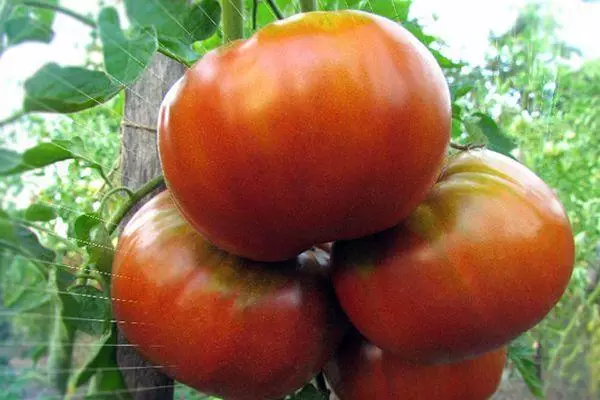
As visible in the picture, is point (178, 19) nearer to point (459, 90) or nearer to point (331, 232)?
point (331, 232)

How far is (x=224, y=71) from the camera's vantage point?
1.12 ft

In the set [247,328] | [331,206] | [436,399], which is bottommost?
[436,399]

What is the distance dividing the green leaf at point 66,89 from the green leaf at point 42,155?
13mm

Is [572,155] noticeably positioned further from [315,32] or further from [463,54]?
[315,32]

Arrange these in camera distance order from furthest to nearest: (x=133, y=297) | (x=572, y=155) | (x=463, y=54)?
(x=572, y=155) < (x=463, y=54) < (x=133, y=297)

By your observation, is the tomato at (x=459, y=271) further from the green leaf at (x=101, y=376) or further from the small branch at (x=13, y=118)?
the small branch at (x=13, y=118)

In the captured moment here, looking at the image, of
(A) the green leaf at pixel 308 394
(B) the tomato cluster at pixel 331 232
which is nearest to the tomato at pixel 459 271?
(B) the tomato cluster at pixel 331 232

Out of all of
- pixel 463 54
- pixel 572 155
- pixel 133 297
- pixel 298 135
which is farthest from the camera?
pixel 572 155

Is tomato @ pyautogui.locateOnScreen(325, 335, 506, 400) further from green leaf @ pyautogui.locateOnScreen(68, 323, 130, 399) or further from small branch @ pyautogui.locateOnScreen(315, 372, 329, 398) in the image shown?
green leaf @ pyautogui.locateOnScreen(68, 323, 130, 399)

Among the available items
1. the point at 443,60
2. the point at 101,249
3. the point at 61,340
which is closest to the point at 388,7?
the point at 443,60

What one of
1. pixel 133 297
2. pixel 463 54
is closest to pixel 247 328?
pixel 133 297

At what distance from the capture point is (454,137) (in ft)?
2.17

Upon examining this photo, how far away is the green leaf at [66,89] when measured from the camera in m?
0.20

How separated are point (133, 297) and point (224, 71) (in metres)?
0.17
